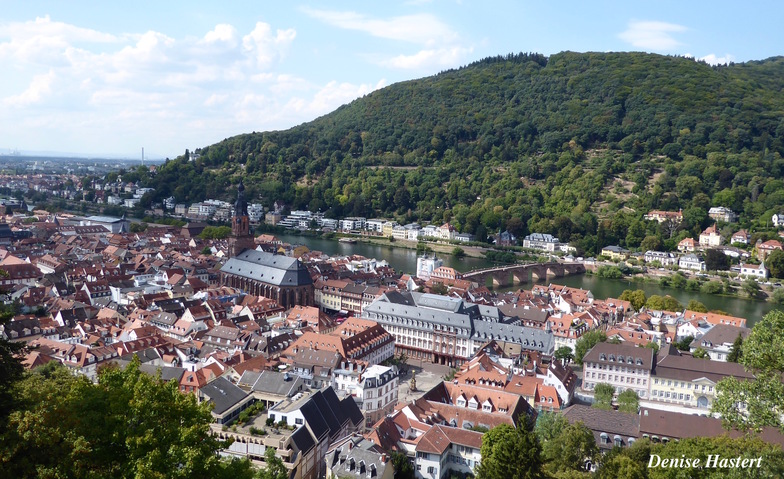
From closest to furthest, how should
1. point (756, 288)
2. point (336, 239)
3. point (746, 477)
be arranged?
point (746, 477)
point (756, 288)
point (336, 239)

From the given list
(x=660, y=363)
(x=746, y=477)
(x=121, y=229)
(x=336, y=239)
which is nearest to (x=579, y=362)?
(x=660, y=363)

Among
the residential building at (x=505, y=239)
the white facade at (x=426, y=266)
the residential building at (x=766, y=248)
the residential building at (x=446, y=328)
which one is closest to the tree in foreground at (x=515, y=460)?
the residential building at (x=446, y=328)

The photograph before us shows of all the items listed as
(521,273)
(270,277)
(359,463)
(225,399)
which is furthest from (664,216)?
(359,463)

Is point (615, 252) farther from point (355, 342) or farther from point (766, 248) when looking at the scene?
point (355, 342)

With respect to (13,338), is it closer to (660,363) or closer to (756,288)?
(660,363)

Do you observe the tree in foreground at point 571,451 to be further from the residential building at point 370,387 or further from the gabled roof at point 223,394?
the gabled roof at point 223,394
